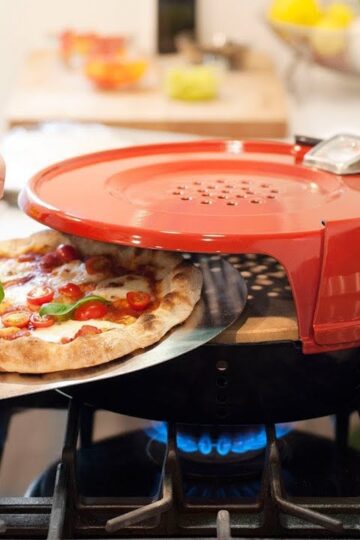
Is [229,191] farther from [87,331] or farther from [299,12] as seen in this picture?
[299,12]

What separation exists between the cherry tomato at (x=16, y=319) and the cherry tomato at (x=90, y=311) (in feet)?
0.15

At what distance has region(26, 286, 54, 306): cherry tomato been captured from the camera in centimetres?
89

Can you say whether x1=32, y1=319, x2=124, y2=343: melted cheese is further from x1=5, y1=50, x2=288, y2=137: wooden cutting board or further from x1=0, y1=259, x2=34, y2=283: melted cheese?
x1=5, y1=50, x2=288, y2=137: wooden cutting board

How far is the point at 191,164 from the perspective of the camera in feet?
3.54

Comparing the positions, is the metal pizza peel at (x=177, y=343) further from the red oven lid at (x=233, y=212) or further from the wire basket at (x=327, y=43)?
the wire basket at (x=327, y=43)

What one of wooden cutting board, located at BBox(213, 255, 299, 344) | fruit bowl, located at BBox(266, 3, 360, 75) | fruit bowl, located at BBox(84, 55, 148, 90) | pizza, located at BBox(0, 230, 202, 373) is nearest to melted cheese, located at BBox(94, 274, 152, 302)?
pizza, located at BBox(0, 230, 202, 373)

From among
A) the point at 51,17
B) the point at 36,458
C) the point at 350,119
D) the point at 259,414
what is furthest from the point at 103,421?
the point at 51,17

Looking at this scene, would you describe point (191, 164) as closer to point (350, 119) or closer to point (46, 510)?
point (46, 510)

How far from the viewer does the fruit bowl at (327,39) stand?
2.26 meters

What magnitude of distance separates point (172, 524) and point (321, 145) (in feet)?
1.60

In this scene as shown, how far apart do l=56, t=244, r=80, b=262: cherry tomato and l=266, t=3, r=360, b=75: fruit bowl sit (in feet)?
4.66

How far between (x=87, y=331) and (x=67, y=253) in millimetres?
181

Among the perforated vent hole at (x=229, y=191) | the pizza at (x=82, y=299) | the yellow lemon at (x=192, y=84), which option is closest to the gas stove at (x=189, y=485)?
the pizza at (x=82, y=299)

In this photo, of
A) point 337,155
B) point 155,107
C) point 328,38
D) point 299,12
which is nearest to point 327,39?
point 328,38
